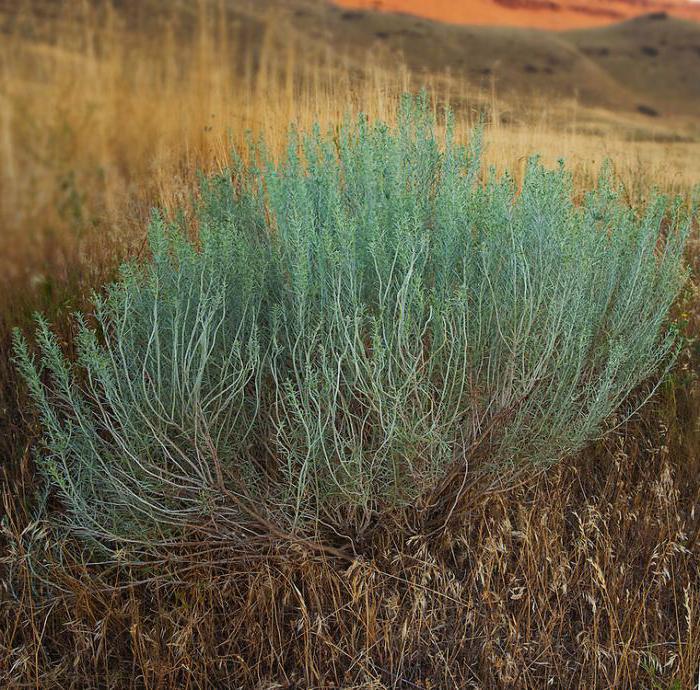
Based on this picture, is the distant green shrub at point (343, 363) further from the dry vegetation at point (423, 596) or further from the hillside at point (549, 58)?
the hillside at point (549, 58)

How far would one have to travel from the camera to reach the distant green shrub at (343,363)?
2137mm

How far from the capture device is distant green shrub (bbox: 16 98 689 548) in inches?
84.1

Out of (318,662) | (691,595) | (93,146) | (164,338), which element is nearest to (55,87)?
(93,146)

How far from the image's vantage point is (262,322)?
2584 mm

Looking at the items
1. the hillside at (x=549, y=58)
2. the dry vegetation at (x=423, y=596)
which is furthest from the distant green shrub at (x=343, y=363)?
the hillside at (x=549, y=58)

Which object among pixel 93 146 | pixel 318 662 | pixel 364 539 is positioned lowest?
pixel 318 662

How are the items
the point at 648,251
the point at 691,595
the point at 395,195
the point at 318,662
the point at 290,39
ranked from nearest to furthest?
the point at 318,662
the point at 691,595
the point at 395,195
the point at 648,251
the point at 290,39

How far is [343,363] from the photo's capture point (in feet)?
7.50

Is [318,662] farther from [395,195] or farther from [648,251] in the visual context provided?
[648,251]

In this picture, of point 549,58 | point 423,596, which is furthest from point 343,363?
point 549,58

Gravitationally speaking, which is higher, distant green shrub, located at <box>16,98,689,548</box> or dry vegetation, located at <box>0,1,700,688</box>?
distant green shrub, located at <box>16,98,689,548</box>

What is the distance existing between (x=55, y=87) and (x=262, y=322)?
3070 millimetres

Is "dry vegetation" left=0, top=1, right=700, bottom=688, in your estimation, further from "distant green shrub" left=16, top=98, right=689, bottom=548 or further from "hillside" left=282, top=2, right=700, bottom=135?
"hillside" left=282, top=2, right=700, bottom=135

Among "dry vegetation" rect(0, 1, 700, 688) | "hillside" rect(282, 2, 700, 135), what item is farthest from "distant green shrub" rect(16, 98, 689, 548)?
"hillside" rect(282, 2, 700, 135)
